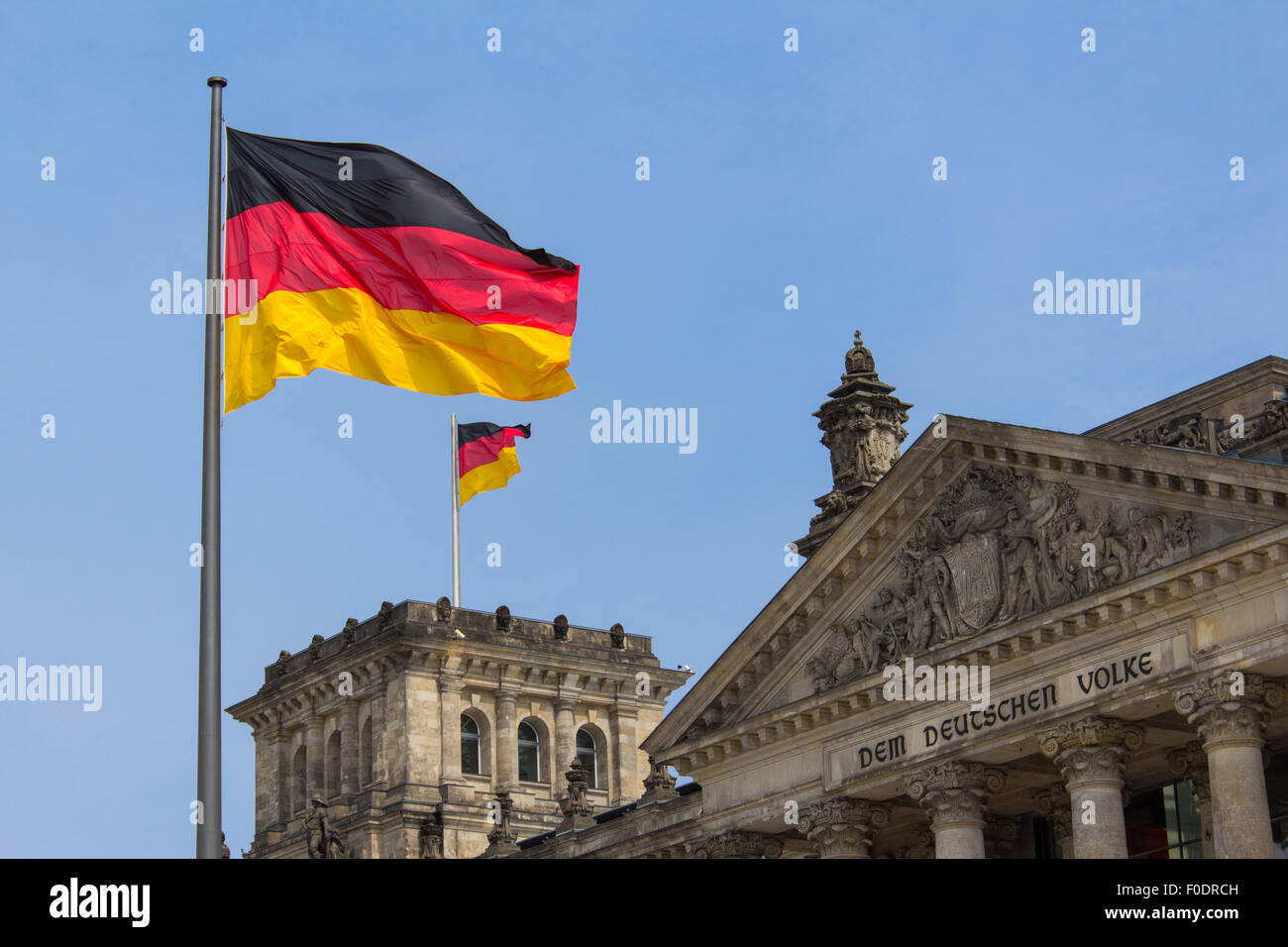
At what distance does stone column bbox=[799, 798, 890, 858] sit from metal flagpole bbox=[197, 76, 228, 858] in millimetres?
26595

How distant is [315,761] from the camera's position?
9169 cm

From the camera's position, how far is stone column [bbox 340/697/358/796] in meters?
89.0

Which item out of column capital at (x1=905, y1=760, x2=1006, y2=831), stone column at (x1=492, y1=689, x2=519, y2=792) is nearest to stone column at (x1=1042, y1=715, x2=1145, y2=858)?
column capital at (x1=905, y1=760, x2=1006, y2=831)

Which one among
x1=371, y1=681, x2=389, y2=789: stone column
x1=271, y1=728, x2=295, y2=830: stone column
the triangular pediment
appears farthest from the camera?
x1=271, y1=728, x2=295, y2=830: stone column

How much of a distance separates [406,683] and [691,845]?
36.8 metres

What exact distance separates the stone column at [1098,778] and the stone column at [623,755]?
2030 inches

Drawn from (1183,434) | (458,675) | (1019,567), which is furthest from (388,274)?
(458,675)

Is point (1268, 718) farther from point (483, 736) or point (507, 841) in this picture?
point (483, 736)

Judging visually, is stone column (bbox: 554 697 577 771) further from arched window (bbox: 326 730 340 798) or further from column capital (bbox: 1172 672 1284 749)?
column capital (bbox: 1172 672 1284 749)

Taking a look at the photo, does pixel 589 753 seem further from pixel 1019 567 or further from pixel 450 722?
pixel 1019 567

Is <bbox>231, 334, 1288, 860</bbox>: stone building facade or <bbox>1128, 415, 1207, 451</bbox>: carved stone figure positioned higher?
<bbox>1128, 415, 1207, 451</bbox>: carved stone figure
